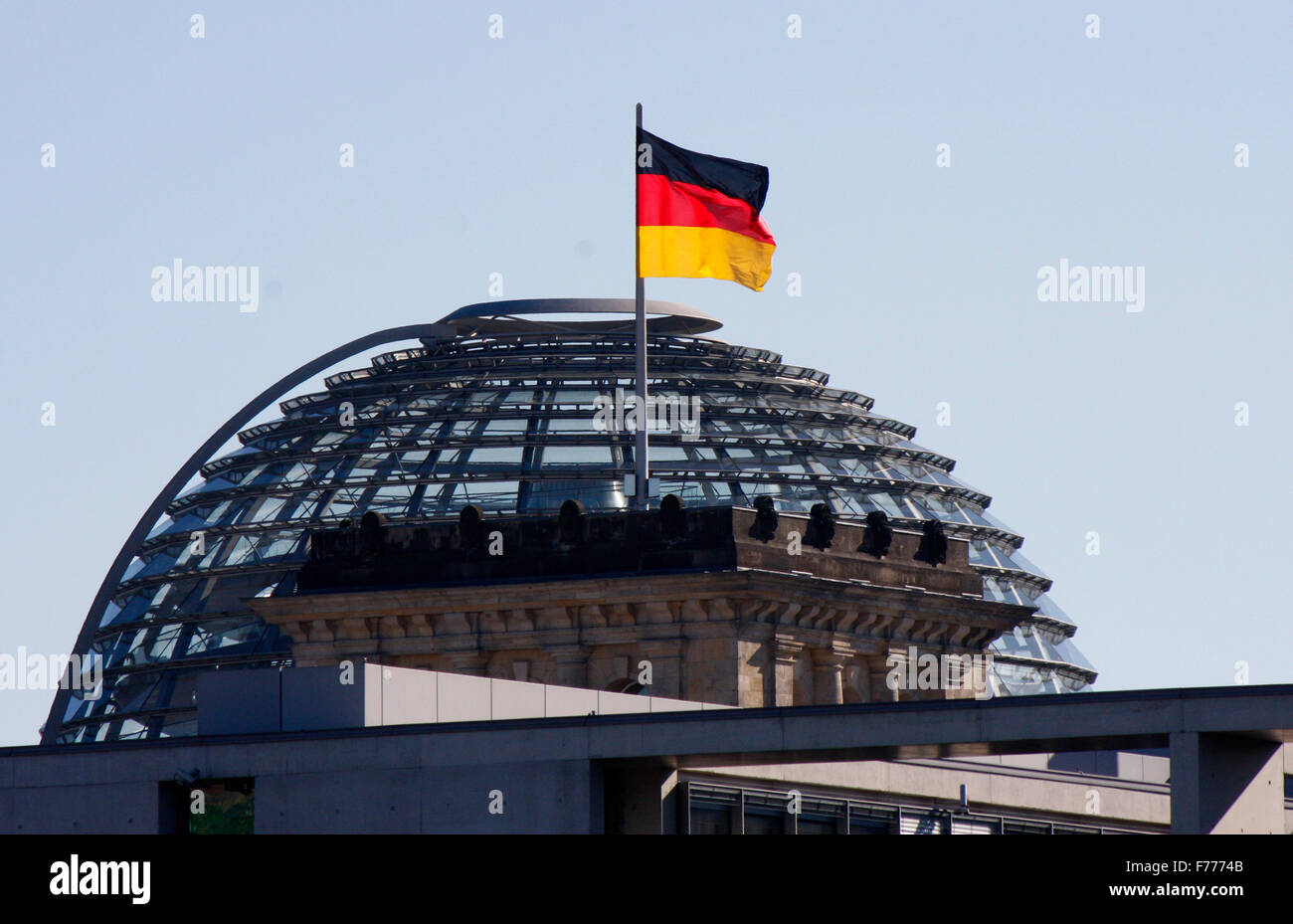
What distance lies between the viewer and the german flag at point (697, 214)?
62438mm

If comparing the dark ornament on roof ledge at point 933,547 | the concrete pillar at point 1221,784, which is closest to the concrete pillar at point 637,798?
the concrete pillar at point 1221,784

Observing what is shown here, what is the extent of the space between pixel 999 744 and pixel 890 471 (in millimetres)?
45960

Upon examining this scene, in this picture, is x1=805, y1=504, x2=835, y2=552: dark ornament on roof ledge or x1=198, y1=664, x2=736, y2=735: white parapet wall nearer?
x1=198, y1=664, x2=736, y2=735: white parapet wall

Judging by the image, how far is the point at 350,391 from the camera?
91.6m

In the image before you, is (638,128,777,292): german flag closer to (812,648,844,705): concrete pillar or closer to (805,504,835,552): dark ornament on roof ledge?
(805,504,835,552): dark ornament on roof ledge

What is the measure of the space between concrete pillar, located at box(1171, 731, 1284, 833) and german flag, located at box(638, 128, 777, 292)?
883 inches

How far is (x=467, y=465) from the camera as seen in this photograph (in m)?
84.3

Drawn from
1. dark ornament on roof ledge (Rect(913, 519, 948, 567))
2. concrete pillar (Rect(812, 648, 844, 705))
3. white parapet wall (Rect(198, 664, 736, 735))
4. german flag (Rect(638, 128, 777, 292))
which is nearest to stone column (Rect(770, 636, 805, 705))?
concrete pillar (Rect(812, 648, 844, 705))

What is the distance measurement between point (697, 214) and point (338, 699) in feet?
60.0

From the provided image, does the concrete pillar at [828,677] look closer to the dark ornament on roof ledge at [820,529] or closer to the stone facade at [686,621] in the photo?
the stone facade at [686,621]

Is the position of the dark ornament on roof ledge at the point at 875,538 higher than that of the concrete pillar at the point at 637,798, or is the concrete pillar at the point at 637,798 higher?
the dark ornament on roof ledge at the point at 875,538

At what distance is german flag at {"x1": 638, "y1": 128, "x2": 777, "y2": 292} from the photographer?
205ft

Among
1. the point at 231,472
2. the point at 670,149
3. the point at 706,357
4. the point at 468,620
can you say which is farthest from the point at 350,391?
the point at 670,149

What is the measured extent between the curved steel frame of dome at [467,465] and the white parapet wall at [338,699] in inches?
1202
